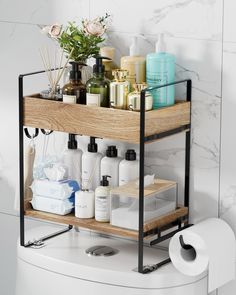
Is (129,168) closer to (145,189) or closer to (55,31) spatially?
(145,189)

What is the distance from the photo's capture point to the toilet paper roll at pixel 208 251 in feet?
7.02

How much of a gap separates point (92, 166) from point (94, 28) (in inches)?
17.2

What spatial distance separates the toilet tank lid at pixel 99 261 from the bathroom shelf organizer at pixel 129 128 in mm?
40

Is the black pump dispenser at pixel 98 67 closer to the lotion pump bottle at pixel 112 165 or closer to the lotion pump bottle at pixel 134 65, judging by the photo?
the lotion pump bottle at pixel 134 65

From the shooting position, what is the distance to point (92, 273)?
2.23 m

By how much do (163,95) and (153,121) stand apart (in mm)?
116

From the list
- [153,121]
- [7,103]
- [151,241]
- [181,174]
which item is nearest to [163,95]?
[153,121]

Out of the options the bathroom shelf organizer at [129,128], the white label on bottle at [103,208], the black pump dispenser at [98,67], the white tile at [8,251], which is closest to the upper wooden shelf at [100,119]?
the bathroom shelf organizer at [129,128]

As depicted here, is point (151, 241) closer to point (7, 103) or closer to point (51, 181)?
point (51, 181)

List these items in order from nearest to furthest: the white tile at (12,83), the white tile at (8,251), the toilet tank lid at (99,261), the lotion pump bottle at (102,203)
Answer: the toilet tank lid at (99,261)
the lotion pump bottle at (102,203)
the white tile at (12,83)
the white tile at (8,251)

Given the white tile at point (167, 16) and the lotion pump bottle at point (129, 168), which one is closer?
the white tile at point (167, 16)

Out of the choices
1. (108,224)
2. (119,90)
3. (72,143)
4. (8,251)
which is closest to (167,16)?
(119,90)

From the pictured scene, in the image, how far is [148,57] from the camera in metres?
2.23

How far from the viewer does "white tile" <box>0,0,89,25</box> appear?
2480 millimetres
